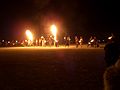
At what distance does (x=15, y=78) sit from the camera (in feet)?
47.9

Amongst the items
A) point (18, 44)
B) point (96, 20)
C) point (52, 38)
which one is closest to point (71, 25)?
point (96, 20)

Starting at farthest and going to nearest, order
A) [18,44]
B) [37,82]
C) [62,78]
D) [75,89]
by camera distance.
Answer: [18,44], [62,78], [37,82], [75,89]

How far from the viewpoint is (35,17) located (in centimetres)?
8444

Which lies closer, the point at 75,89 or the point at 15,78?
the point at 75,89

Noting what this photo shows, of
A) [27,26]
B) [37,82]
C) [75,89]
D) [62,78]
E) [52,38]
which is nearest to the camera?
[75,89]

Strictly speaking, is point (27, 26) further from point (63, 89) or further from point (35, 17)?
point (63, 89)

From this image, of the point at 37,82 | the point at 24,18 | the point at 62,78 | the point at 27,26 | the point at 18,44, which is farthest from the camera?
the point at 24,18

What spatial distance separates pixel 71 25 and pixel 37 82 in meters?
67.3

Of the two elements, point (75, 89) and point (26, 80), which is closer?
point (75, 89)

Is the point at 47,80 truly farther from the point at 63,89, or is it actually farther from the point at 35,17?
the point at 35,17

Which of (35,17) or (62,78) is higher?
(35,17)

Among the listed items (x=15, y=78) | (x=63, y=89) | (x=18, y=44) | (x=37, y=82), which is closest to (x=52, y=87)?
(x=63, y=89)

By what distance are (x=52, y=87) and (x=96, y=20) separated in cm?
7047

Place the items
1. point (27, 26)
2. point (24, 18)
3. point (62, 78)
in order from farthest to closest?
point (24, 18), point (27, 26), point (62, 78)
